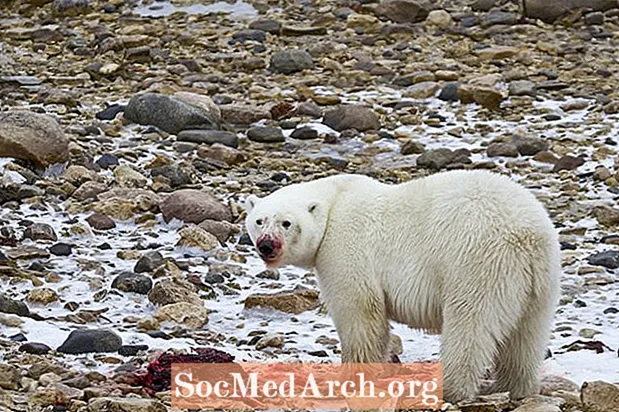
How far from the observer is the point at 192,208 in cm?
937

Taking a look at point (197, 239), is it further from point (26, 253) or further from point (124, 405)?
point (124, 405)

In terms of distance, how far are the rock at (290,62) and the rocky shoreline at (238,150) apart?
0.10 ft

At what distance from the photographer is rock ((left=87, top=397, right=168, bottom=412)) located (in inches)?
194

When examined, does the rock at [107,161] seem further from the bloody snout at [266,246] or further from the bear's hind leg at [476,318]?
the bear's hind leg at [476,318]

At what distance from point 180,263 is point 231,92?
6114 millimetres

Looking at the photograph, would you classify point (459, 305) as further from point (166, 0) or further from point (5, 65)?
point (166, 0)

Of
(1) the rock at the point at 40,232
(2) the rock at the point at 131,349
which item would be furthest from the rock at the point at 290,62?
(2) the rock at the point at 131,349

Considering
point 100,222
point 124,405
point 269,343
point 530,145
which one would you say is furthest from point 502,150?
point 124,405

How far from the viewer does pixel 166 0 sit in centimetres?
1922

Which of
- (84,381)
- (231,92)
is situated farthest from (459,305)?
(231,92)

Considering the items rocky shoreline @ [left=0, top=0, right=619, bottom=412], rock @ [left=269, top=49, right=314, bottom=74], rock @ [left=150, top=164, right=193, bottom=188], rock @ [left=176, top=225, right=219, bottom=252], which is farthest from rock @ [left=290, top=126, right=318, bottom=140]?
rock @ [left=176, top=225, right=219, bottom=252]

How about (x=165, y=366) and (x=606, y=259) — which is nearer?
(x=165, y=366)

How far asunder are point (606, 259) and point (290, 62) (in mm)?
7526

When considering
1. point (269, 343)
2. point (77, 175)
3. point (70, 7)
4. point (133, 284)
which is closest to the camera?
point (269, 343)
